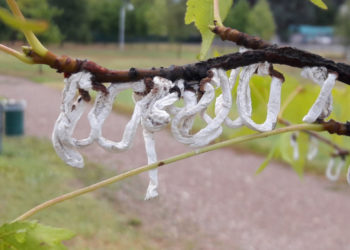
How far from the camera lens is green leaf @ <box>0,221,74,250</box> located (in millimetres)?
213

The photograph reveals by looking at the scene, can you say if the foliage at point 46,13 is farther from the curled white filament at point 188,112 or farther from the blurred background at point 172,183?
the curled white filament at point 188,112

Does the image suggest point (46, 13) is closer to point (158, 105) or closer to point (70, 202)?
point (70, 202)

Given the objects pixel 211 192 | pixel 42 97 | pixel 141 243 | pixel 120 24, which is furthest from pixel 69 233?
pixel 42 97

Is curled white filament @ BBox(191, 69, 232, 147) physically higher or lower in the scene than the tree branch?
lower

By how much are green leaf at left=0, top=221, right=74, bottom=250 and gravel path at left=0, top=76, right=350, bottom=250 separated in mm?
1524

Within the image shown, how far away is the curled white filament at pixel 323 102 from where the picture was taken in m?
0.21

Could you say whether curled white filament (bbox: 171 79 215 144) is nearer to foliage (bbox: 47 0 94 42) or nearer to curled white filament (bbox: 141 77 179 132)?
curled white filament (bbox: 141 77 179 132)

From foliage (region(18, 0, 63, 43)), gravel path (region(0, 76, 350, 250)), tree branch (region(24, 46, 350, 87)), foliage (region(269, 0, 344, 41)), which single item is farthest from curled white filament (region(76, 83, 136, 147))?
foliage (region(269, 0, 344, 41))

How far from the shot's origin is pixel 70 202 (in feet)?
5.99

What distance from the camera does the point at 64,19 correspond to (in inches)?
70.4

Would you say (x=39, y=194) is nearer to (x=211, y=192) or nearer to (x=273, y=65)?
(x=211, y=192)

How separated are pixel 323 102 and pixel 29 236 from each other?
0.14 m

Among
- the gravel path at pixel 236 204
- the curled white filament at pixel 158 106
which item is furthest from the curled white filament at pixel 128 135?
the gravel path at pixel 236 204

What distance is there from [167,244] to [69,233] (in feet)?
4.99
